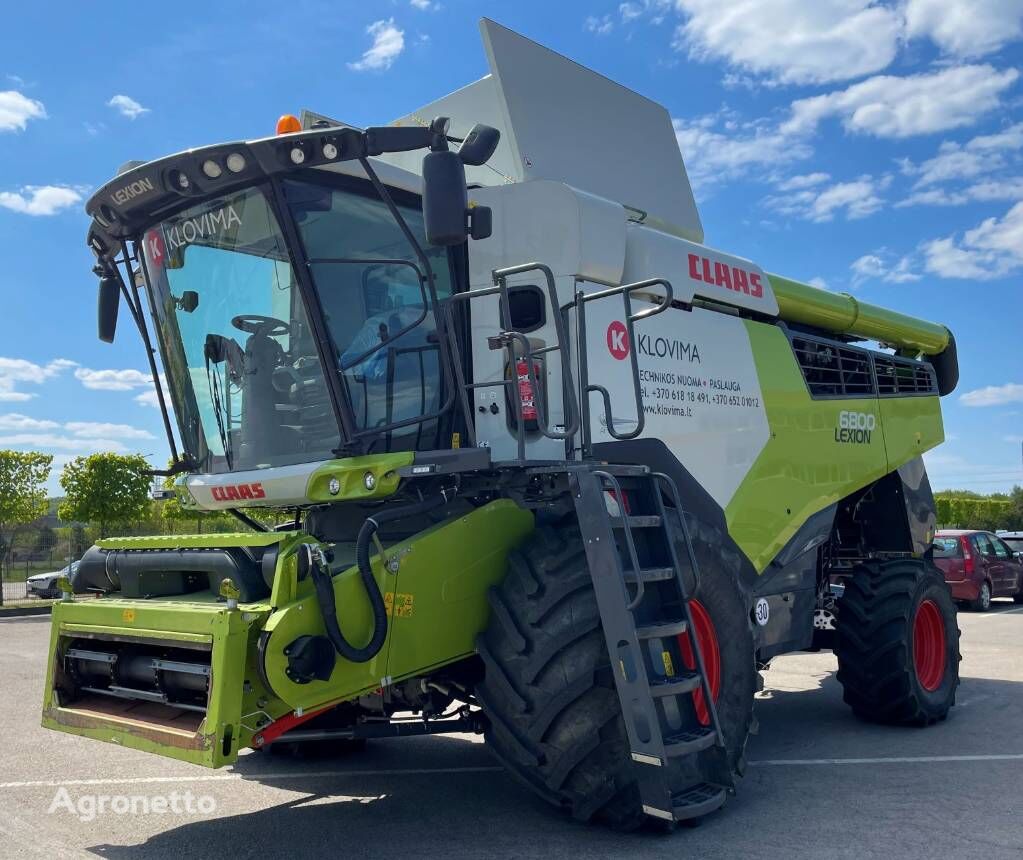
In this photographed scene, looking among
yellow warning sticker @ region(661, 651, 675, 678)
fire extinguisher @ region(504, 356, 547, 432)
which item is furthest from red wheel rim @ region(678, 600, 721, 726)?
fire extinguisher @ region(504, 356, 547, 432)

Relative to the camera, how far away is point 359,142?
449 centimetres

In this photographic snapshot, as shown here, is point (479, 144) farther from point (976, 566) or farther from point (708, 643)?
point (976, 566)

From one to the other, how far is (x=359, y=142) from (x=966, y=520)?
45.9 metres

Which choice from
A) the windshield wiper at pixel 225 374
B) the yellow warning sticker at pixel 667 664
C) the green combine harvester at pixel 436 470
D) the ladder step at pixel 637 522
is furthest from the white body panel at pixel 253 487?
the yellow warning sticker at pixel 667 664

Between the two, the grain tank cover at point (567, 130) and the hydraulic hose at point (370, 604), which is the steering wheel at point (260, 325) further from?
the grain tank cover at point (567, 130)

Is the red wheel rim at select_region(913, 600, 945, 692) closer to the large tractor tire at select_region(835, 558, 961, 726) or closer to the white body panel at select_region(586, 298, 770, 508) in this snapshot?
the large tractor tire at select_region(835, 558, 961, 726)

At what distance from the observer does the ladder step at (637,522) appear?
4.59 metres

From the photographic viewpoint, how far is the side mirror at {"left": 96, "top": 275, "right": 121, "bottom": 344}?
5.65m

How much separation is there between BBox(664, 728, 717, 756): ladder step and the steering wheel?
2.63m

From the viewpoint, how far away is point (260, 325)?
497 cm

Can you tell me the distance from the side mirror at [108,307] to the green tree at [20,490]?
60.4 ft

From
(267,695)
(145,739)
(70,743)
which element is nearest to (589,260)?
(267,695)

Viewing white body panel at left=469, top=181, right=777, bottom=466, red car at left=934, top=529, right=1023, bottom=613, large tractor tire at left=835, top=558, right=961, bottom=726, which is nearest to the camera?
white body panel at left=469, top=181, right=777, bottom=466

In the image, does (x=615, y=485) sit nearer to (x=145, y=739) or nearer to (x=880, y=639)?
(x=145, y=739)
